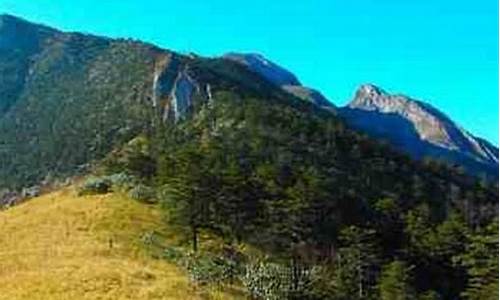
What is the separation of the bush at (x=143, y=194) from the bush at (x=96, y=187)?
23.2ft

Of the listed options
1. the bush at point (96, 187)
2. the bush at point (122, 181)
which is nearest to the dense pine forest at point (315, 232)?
the bush at point (122, 181)

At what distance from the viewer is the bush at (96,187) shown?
104 m

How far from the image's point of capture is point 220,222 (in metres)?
86.2

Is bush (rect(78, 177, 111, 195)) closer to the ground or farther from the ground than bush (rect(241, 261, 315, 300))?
farther from the ground

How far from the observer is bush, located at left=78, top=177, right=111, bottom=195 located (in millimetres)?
103562

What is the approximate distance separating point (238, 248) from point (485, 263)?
22.1 m

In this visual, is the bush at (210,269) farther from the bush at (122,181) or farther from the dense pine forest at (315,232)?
the bush at (122,181)

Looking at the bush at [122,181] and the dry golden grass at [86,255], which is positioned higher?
the bush at [122,181]

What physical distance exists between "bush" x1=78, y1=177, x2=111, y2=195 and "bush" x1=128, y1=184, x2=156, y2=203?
7.06m

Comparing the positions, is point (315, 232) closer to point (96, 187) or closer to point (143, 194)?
point (143, 194)

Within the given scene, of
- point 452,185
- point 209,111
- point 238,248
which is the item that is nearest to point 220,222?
point 238,248

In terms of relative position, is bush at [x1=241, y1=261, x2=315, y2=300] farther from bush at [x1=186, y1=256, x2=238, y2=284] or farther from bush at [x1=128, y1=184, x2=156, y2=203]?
bush at [x1=128, y1=184, x2=156, y2=203]

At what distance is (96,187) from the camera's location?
10469 cm

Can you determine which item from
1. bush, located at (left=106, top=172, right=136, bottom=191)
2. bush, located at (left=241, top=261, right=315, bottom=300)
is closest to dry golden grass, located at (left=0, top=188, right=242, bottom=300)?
bush, located at (left=106, top=172, right=136, bottom=191)
